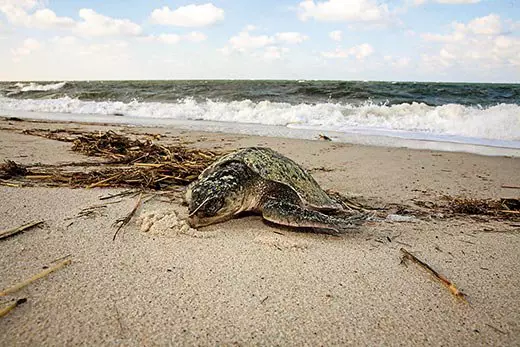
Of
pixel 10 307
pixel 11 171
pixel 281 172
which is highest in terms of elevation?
pixel 281 172

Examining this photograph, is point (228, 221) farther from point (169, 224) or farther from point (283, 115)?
point (283, 115)

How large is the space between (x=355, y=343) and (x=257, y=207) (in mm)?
1451

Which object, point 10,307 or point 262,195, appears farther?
point 262,195

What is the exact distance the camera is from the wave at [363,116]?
35.0 feet

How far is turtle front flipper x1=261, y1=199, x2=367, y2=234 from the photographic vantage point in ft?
8.14

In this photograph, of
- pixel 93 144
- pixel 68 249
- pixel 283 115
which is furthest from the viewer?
pixel 283 115

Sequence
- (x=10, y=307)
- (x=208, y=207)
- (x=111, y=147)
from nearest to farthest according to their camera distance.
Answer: (x=10, y=307) → (x=208, y=207) → (x=111, y=147)

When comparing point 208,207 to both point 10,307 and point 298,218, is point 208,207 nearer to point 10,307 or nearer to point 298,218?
point 298,218

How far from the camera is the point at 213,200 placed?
2.45 metres

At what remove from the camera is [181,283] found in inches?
Answer: 72.8

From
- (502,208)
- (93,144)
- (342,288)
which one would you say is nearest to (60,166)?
(93,144)

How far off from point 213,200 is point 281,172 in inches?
26.0

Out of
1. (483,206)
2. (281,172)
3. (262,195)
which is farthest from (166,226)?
(483,206)

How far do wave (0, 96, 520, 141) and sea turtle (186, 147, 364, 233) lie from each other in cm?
869
